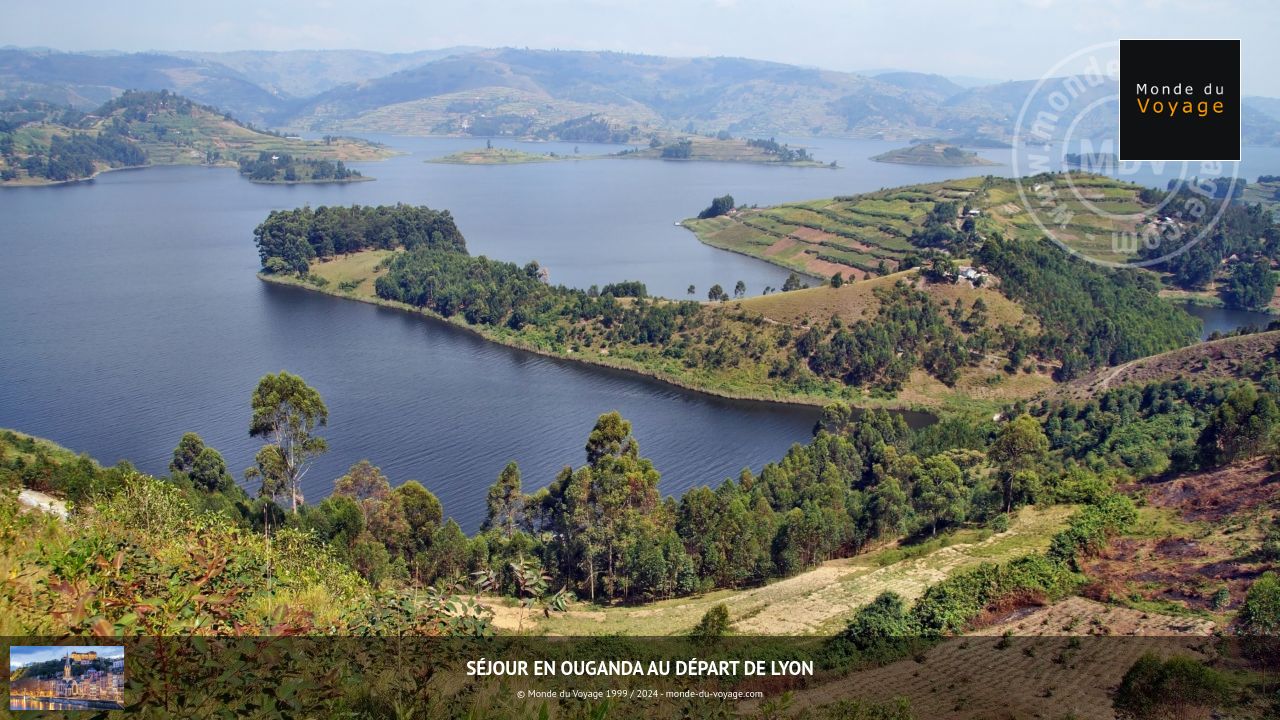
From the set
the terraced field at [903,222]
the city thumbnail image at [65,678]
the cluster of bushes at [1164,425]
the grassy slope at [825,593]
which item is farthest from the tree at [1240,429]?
the terraced field at [903,222]

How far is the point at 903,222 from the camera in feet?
352

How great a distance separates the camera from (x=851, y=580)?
27953 mm

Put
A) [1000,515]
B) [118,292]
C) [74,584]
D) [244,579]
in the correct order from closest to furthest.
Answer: [74,584] < [244,579] < [1000,515] < [118,292]

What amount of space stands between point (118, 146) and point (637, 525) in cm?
20982

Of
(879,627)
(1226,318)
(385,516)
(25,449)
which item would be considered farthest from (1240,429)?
(1226,318)

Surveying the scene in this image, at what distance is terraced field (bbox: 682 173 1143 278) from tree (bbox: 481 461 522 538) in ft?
197

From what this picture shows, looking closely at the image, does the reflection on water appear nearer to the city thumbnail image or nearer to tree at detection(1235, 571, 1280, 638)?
tree at detection(1235, 571, 1280, 638)

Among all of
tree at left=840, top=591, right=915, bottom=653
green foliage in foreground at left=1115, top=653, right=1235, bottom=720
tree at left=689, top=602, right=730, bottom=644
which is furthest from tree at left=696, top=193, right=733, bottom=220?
green foliage in foreground at left=1115, top=653, right=1235, bottom=720

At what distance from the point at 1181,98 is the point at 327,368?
54198mm

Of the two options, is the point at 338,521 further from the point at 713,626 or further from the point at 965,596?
the point at 965,596

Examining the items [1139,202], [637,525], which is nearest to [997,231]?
[1139,202]

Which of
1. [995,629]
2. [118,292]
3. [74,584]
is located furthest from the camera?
[118,292]

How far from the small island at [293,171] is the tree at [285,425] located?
532 ft

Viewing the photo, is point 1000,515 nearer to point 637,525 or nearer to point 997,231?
point 637,525
